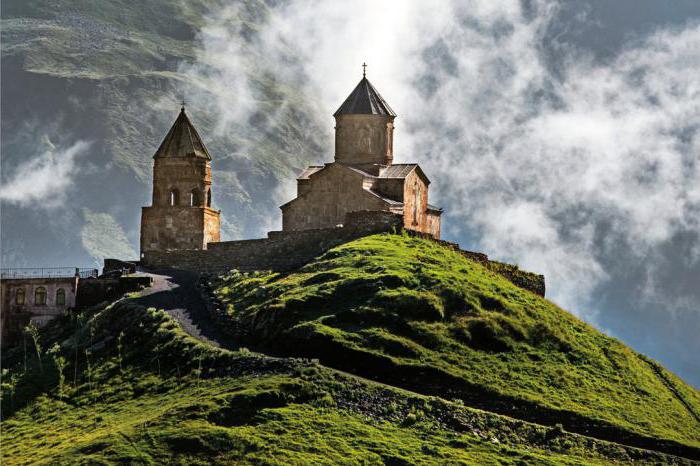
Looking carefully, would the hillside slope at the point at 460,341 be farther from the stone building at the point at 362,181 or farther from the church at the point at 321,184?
the church at the point at 321,184

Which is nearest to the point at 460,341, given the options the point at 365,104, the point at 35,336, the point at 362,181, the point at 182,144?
the point at 362,181

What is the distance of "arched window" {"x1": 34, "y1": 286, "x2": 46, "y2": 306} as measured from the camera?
5863cm

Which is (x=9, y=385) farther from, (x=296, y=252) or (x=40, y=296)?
Result: (x=296, y=252)

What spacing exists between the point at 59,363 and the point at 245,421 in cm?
1299

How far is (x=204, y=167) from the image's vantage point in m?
67.5

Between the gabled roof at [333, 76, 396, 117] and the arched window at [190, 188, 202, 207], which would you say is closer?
the gabled roof at [333, 76, 396, 117]

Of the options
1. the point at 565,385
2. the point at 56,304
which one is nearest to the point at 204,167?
the point at 56,304

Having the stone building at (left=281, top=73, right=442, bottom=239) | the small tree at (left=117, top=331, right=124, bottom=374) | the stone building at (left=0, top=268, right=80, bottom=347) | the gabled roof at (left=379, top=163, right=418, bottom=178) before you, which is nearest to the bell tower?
the stone building at (left=281, top=73, right=442, bottom=239)

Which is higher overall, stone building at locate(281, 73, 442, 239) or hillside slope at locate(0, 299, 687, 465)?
stone building at locate(281, 73, 442, 239)

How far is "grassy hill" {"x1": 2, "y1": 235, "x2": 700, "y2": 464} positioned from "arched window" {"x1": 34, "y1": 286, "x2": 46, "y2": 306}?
10.2ft

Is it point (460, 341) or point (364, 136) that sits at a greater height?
point (364, 136)

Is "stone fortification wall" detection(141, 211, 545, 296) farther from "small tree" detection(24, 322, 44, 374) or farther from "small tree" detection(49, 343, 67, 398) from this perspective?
"small tree" detection(49, 343, 67, 398)

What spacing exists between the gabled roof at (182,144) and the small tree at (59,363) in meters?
17.3

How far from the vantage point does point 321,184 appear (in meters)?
65.2
